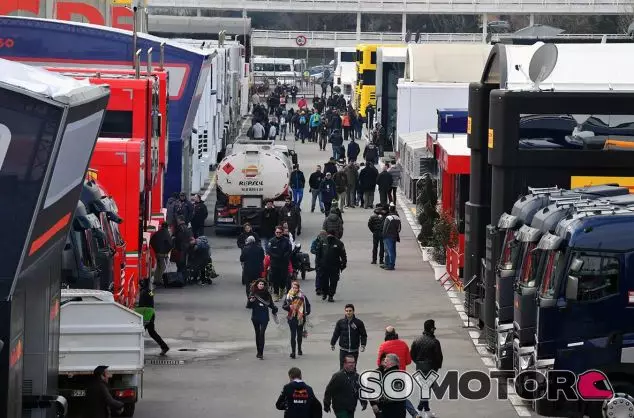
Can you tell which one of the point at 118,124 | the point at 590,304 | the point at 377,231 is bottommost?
the point at 377,231

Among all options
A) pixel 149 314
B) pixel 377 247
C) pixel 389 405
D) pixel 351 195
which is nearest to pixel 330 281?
pixel 377 247

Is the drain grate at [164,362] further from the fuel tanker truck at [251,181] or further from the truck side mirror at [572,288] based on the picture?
the fuel tanker truck at [251,181]

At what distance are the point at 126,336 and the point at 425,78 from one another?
100ft

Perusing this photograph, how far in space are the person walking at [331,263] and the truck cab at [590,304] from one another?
10313mm

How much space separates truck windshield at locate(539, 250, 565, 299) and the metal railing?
93.2 meters

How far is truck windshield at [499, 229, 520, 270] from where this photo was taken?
20328 mm

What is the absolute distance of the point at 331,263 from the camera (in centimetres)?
2798

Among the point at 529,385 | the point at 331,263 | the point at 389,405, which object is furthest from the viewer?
the point at 331,263

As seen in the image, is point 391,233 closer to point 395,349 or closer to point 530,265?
point 530,265

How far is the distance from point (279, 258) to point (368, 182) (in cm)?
1539

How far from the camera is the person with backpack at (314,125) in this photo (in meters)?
66.0

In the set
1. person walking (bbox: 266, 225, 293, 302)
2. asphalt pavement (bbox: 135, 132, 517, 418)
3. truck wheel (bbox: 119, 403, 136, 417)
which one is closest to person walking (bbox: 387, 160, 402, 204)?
asphalt pavement (bbox: 135, 132, 517, 418)

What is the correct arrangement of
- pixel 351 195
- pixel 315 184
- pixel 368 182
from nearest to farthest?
pixel 315 184
pixel 368 182
pixel 351 195

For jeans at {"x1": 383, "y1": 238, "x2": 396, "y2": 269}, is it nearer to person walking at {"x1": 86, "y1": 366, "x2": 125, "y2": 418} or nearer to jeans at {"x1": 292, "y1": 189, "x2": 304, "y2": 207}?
jeans at {"x1": 292, "y1": 189, "x2": 304, "y2": 207}
